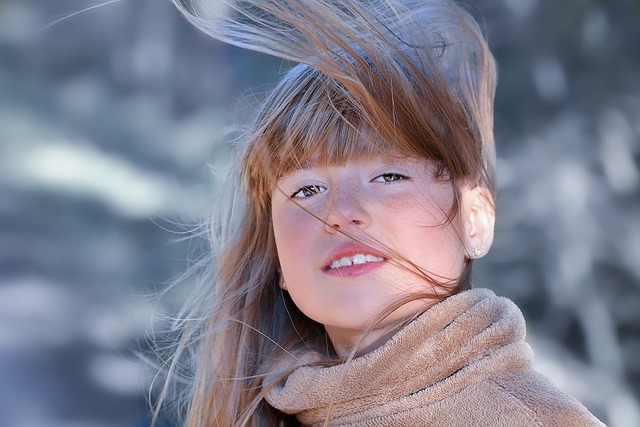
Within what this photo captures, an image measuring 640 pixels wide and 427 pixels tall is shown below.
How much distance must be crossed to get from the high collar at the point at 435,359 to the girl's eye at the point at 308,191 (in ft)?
0.61

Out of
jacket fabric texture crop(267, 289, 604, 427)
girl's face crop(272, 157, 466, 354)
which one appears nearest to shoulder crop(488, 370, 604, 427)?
jacket fabric texture crop(267, 289, 604, 427)

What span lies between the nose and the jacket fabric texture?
4.8 inches

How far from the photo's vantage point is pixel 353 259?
93cm

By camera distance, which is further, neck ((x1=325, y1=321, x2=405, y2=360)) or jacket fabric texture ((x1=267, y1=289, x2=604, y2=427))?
neck ((x1=325, y1=321, x2=405, y2=360))

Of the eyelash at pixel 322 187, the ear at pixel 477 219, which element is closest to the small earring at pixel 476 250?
the ear at pixel 477 219

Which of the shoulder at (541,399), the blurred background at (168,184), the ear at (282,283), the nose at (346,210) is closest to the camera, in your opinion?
the shoulder at (541,399)

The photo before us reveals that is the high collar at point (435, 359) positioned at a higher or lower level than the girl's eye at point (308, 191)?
lower

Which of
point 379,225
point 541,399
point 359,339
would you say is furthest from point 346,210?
point 541,399

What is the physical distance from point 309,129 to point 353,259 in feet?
0.52

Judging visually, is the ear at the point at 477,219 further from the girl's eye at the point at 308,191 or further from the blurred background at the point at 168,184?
the blurred background at the point at 168,184

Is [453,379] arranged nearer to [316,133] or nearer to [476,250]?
[476,250]

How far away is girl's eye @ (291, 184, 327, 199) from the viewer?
961mm

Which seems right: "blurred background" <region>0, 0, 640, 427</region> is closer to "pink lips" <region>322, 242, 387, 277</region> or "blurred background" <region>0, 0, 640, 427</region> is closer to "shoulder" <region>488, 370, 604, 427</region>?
"pink lips" <region>322, 242, 387, 277</region>

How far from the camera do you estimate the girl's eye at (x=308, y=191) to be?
961 millimetres
